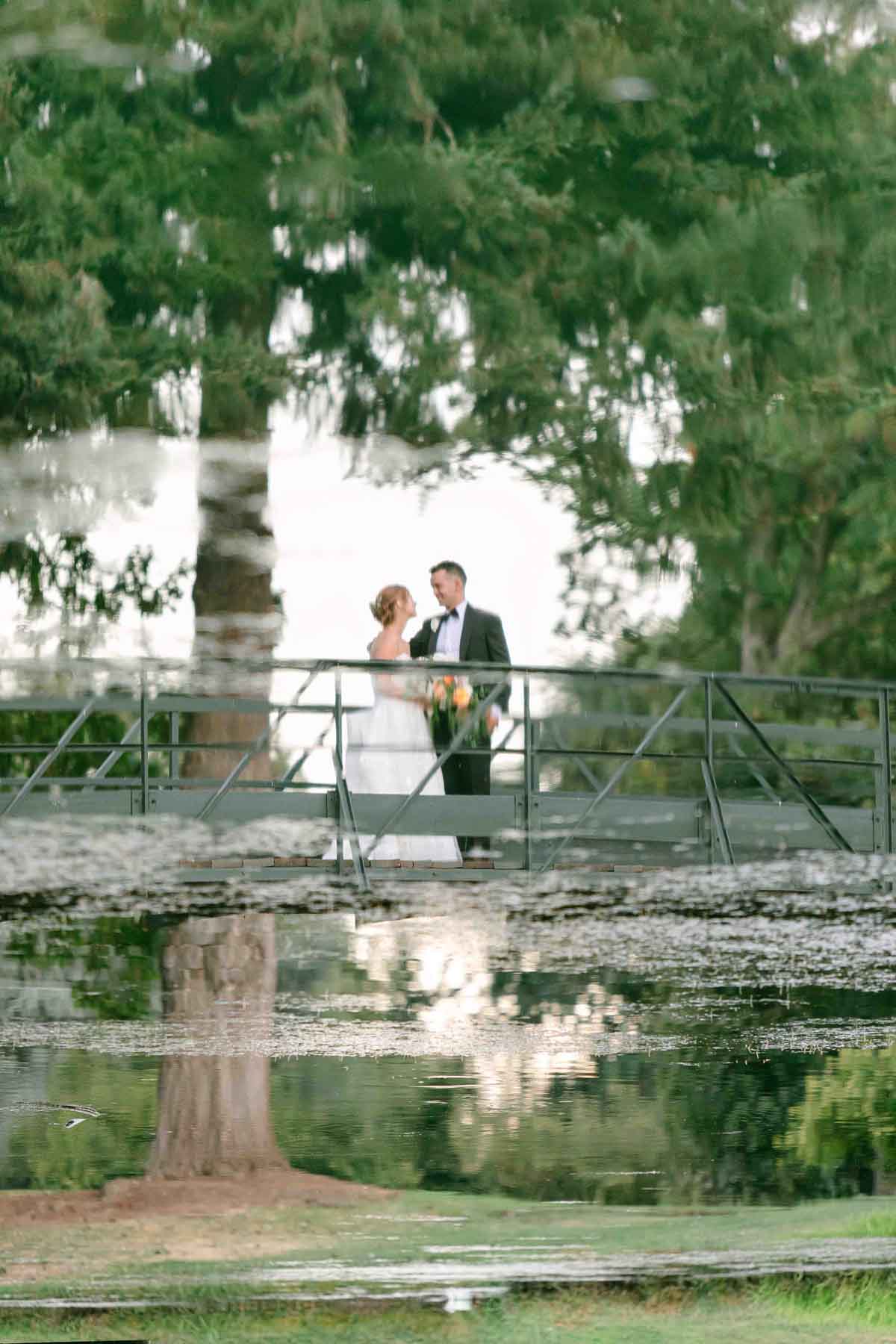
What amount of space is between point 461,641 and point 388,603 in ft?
1.41

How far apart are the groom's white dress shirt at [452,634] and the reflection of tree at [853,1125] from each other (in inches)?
453

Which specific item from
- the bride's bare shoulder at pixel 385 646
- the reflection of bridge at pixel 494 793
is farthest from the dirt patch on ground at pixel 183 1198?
the bride's bare shoulder at pixel 385 646

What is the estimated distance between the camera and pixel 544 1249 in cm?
1805

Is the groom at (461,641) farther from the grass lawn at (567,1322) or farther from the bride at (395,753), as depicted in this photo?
the grass lawn at (567,1322)

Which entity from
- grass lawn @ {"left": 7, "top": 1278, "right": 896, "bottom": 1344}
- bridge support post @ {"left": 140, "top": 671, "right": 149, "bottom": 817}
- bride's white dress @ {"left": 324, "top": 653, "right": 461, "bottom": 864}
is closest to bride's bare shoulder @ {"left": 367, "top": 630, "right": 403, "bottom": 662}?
bride's white dress @ {"left": 324, "top": 653, "right": 461, "bottom": 864}

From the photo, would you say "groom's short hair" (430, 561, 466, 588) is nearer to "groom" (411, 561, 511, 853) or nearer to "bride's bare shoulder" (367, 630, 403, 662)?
A: "groom" (411, 561, 511, 853)

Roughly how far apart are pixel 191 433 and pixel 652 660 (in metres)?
12.2

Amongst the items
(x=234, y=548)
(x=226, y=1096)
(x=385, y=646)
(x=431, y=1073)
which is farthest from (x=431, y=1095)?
(x=385, y=646)

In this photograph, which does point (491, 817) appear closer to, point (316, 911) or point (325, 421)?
point (316, 911)

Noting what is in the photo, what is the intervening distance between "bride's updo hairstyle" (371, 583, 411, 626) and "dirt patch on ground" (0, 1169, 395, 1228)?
24.8ft

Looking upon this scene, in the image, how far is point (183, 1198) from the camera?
656 inches

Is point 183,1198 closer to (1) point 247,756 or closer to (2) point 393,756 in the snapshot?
(2) point 393,756

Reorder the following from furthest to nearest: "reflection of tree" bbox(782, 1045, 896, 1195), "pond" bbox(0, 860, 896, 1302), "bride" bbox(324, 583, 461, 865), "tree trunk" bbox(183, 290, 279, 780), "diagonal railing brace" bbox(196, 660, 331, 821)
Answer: "reflection of tree" bbox(782, 1045, 896, 1195)
"pond" bbox(0, 860, 896, 1302)
"tree trunk" bbox(183, 290, 279, 780)
"bride" bbox(324, 583, 461, 865)
"diagonal railing brace" bbox(196, 660, 331, 821)

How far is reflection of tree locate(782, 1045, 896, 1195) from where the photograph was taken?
21.1 meters
